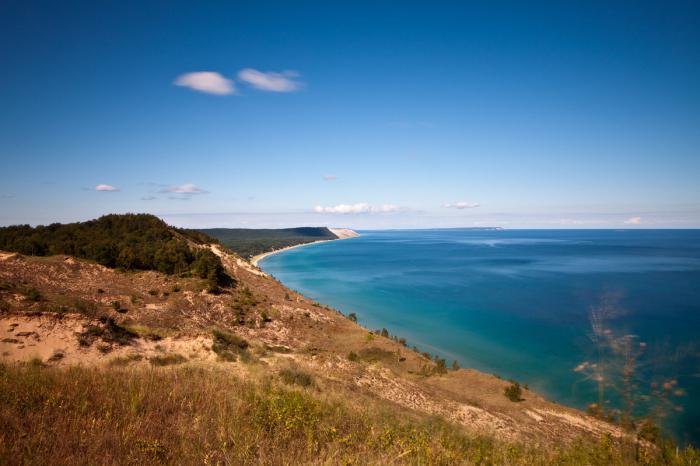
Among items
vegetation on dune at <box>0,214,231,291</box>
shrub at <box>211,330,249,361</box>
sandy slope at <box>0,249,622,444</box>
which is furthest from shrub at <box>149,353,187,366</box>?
vegetation on dune at <box>0,214,231,291</box>

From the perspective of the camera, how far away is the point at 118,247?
33.8 metres

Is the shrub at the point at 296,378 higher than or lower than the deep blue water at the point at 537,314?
higher

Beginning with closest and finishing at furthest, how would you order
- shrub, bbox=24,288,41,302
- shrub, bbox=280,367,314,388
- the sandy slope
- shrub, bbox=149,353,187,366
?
shrub, bbox=280,367,314,388 < shrub, bbox=149,353,187,366 < the sandy slope < shrub, bbox=24,288,41,302

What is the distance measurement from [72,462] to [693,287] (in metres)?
105

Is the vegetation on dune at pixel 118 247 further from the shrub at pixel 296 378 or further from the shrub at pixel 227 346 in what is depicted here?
the shrub at pixel 296 378

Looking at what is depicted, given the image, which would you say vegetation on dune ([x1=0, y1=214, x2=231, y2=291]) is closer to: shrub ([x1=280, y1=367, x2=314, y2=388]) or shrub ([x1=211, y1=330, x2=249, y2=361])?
shrub ([x1=211, y1=330, x2=249, y2=361])

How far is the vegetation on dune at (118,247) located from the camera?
32844 mm

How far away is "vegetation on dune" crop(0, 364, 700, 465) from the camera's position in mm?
4281

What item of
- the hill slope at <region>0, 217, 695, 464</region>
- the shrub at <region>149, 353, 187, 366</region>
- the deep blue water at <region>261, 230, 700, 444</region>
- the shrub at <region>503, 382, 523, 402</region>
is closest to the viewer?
the hill slope at <region>0, 217, 695, 464</region>

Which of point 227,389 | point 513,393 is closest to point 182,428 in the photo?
point 227,389

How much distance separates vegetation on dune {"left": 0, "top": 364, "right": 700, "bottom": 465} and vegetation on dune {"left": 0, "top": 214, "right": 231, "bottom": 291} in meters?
27.8

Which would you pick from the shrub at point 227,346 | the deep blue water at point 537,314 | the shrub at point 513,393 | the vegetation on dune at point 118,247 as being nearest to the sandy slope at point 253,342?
the shrub at point 513,393

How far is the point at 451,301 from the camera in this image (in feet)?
208

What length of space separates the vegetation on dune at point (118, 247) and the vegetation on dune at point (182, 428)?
2781 cm
